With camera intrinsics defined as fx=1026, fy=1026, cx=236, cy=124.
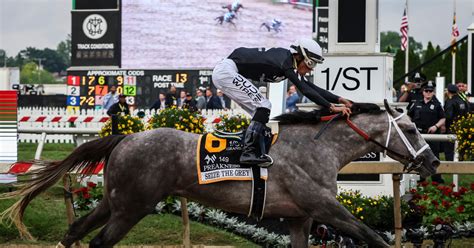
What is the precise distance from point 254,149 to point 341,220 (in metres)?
0.89

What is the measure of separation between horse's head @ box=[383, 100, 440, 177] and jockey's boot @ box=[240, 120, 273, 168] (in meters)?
1.10

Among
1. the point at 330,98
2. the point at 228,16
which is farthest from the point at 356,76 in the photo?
the point at 228,16

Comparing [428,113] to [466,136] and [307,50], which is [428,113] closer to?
[466,136]

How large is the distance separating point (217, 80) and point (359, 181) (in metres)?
3.69

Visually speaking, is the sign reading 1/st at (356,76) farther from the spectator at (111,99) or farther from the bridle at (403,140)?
the spectator at (111,99)

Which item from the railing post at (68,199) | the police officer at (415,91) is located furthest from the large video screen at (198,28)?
the railing post at (68,199)

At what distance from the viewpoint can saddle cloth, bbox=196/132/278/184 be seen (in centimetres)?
826

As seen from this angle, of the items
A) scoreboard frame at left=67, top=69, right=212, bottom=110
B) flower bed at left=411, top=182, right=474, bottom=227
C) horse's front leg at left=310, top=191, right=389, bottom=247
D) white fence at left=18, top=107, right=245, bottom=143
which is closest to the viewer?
horse's front leg at left=310, top=191, right=389, bottom=247

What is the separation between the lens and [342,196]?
10.9 meters

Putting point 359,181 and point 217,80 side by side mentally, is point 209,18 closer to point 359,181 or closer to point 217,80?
point 359,181

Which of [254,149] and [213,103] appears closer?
[254,149]

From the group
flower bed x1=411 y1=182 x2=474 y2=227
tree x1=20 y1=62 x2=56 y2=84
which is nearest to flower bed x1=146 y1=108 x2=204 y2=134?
flower bed x1=411 y1=182 x2=474 y2=227

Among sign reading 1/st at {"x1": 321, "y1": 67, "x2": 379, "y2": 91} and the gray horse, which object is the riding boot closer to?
the gray horse

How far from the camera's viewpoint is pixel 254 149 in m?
8.20
